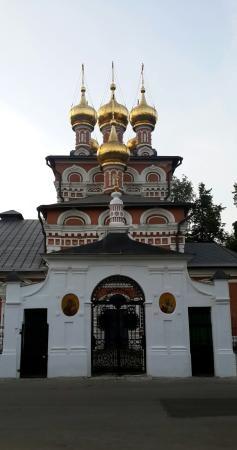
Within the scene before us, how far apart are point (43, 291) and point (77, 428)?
5848mm

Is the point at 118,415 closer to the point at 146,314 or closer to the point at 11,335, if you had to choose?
the point at 146,314

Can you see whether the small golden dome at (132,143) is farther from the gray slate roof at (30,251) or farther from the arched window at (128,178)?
the gray slate roof at (30,251)

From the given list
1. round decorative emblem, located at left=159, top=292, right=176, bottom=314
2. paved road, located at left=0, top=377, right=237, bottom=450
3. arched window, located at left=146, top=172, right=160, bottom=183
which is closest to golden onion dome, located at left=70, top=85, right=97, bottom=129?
arched window, located at left=146, top=172, right=160, bottom=183

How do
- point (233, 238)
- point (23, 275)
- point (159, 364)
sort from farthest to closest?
point (233, 238) < point (23, 275) < point (159, 364)

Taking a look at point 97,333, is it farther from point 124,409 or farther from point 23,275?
point 23,275

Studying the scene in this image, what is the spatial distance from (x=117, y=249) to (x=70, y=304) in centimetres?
177

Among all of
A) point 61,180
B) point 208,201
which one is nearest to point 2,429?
point 61,180

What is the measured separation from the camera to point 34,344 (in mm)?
10828

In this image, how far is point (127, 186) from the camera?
75.0ft

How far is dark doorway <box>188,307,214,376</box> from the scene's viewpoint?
35.6 ft

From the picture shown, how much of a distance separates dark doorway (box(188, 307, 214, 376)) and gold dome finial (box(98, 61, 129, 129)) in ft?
50.1

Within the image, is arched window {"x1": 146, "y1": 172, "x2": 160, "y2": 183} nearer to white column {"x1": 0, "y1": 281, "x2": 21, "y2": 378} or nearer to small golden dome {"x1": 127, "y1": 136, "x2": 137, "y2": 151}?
small golden dome {"x1": 127, "y1": 136, "x2": 137, "y2": 151}

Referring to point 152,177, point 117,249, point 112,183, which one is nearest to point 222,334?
point 117,249

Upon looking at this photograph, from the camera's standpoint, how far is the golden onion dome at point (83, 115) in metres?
25.1
